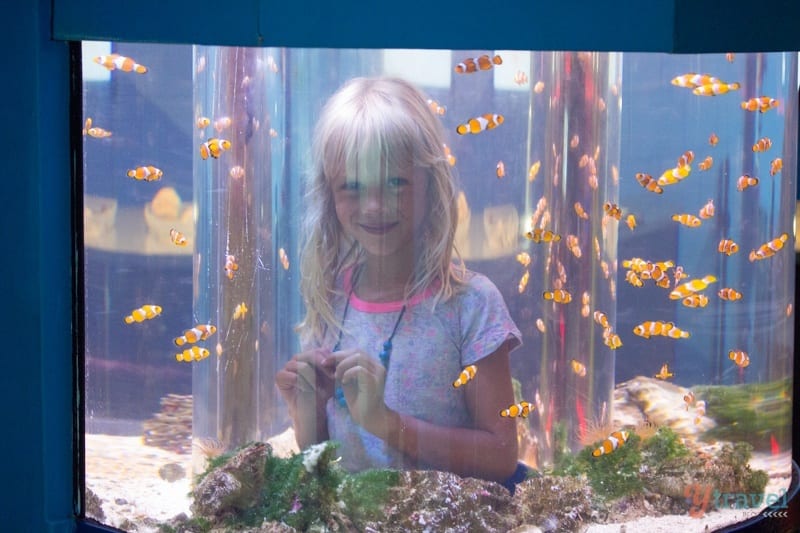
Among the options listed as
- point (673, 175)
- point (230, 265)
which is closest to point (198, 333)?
point (230, 265)

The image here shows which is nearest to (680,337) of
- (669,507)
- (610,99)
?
(669,507)

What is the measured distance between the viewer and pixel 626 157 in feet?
12.1

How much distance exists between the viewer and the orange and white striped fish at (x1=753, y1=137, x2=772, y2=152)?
12.4ft

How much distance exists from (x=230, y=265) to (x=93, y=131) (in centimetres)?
89

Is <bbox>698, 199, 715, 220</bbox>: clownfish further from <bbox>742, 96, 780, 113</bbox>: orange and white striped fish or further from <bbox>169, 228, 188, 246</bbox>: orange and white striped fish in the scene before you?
<bbox>169, 228, 188, 246</bbox>: orange and white striped fish

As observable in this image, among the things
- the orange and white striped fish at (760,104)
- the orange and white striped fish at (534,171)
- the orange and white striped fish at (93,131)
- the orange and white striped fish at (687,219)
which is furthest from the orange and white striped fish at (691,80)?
the orange and white striped fish at (93,131)

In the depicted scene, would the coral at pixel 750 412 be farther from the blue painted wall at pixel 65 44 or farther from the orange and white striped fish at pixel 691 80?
the blue painted wall at pixel 65 44

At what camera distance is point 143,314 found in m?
3.59

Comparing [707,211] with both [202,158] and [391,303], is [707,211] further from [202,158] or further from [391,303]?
[202,158]

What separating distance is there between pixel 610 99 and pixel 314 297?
5.68ft

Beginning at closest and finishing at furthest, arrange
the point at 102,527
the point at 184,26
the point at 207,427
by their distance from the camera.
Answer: the point at 184,26 → the point at 102,527 → the point at 207,427

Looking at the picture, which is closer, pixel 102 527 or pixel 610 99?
pixel 102 527

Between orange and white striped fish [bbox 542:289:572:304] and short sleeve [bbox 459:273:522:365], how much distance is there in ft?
0.76

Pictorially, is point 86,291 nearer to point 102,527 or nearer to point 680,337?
point 102,527
